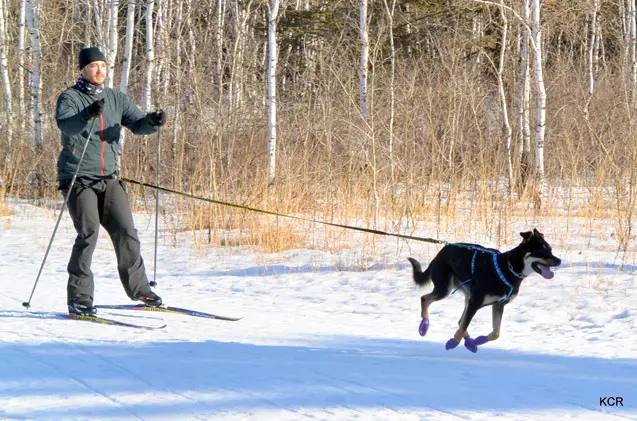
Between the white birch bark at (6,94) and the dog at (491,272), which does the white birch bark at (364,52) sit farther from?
the dog at (491,272)

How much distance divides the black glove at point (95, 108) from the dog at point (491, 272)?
2625 mm

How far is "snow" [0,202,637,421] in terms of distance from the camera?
3.57 metres

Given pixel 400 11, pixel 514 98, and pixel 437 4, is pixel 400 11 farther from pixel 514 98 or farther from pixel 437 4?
pixel 514 98

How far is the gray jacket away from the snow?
1.15m

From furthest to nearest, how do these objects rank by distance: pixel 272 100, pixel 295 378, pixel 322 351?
pixel 272 100
pixel 322 351
pixel 295 378

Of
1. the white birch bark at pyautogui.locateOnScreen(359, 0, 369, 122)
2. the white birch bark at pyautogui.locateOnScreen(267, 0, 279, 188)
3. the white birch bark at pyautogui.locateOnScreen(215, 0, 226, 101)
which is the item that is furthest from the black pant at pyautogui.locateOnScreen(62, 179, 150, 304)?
the white birch bark at pyautogui.locateOnScreen(359, 0, 369, 122)

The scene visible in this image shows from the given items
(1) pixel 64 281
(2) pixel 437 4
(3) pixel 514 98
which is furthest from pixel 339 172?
(2) pixel 437 4

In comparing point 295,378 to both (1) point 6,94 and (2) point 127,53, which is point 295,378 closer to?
(2) point 127,53

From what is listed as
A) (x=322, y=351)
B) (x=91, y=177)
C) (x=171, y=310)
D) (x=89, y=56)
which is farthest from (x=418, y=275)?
(x=89, y=56)

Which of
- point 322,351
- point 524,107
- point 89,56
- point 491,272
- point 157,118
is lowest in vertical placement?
point 322,351

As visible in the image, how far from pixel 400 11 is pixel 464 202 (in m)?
15.1

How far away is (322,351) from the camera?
15.4ft

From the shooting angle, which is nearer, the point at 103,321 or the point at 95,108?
the point at 95,108

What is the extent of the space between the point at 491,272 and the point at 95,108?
2.98 metres
